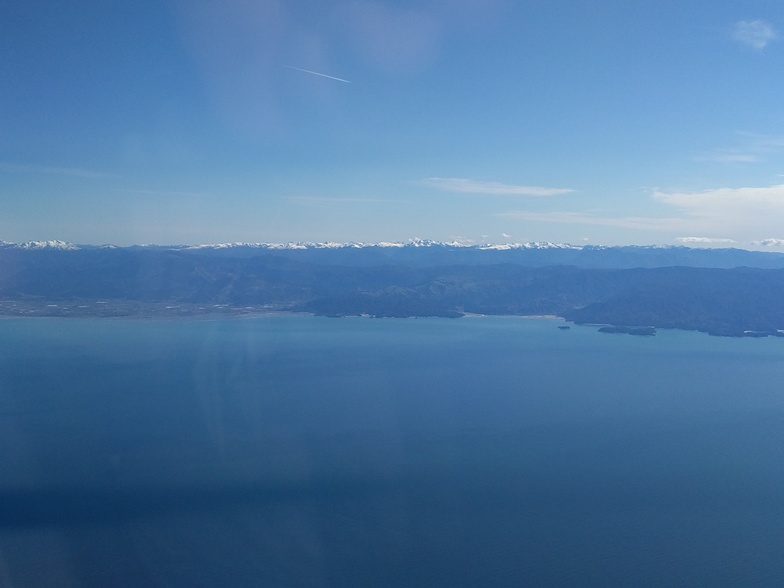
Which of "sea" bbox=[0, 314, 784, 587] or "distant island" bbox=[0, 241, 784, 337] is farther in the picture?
"distant island" bbox=[0, 241, 784, 337]

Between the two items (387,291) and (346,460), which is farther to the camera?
(387,291)

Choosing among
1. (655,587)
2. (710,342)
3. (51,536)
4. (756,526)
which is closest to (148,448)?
(51,536)

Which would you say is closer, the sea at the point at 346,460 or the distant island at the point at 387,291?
the sea at the point at 346,460

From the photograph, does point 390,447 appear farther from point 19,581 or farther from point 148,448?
point 19,581
